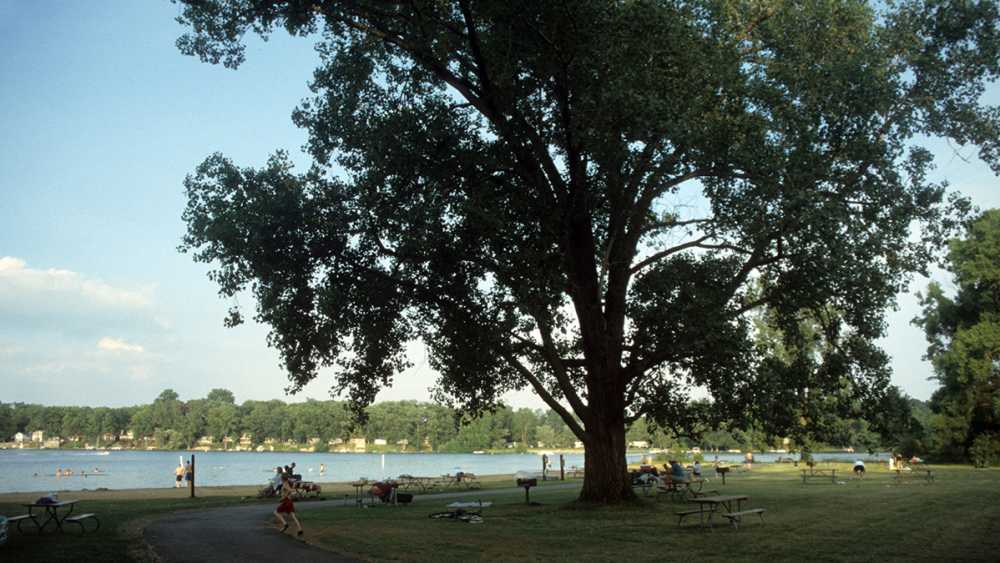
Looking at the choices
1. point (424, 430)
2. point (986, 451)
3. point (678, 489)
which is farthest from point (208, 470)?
point (424, 430)

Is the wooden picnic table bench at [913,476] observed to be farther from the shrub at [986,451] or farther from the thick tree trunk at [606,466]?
the thick tree trunk at [606,466]

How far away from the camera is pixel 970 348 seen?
46219mm

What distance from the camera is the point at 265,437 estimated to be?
181375 millimetres

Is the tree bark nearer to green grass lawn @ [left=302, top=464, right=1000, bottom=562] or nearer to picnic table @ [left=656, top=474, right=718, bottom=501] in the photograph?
green grass lawn @ [left=302, top=464, right=1000, bottom=562]

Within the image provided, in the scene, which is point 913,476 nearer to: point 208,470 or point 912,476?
point 912,476

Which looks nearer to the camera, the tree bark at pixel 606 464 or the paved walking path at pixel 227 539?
the paved walking path at pixel 227 539

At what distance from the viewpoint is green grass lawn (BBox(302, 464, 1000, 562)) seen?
1294 centimetres

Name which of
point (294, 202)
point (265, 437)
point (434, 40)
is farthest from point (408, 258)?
point (265, 437)

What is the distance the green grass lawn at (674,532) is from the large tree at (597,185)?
3.26m

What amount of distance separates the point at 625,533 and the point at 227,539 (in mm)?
8290

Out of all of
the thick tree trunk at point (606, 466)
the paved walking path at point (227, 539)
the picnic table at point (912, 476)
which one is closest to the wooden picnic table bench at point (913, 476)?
the picnic table at point (912, 476)

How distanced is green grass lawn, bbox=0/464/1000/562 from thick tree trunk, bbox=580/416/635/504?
0.64 metres

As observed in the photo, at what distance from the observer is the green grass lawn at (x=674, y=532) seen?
1294 centimetres

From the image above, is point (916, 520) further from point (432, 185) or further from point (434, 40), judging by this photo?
point (434, 40)
